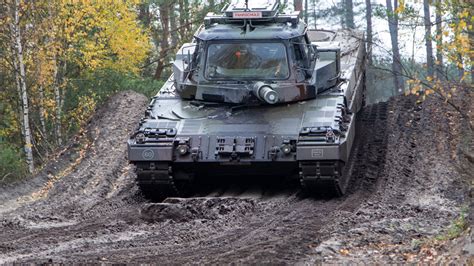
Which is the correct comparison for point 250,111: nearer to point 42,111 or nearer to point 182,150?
point 182,150

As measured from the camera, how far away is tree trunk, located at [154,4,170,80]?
29562mm

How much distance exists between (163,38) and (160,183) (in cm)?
1710

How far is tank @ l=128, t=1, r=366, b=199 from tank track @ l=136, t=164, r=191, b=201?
14 millimetres

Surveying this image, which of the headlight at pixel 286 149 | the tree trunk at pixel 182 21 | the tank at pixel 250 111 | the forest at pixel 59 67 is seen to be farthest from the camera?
the tree trunk at pixel 182 21

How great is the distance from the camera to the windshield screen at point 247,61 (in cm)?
1535

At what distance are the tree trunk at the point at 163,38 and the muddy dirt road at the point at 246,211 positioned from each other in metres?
9.40

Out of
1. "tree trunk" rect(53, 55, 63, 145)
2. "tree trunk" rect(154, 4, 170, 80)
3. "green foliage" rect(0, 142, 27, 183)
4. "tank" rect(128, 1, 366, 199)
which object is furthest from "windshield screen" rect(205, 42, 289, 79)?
"tree trunk" rect(154, 4, 170, 80)

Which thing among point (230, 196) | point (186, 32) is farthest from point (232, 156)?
point (186, 32)

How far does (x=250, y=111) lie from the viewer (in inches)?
→ 593

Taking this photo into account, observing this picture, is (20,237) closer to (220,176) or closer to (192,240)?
(192,240)

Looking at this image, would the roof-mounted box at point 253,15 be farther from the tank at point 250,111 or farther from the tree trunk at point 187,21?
the tree trunk at point 187,21

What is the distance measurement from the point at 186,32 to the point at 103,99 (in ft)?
21.7

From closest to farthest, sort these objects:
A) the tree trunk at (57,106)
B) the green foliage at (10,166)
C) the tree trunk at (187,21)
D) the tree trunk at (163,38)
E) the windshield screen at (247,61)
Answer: the windshield screen at (247,61), the green foliage at (10,166), the tree trunk at (57,106), the tree trunk at (187,21), the tree trunk at (163,38)

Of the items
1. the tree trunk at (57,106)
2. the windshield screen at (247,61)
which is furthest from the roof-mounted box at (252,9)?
the tree trunk at (57,106)
